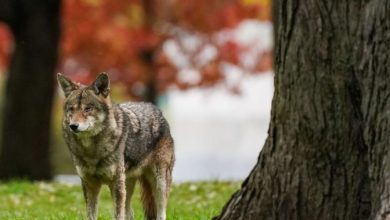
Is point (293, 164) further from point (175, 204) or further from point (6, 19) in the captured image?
point (6, 19)

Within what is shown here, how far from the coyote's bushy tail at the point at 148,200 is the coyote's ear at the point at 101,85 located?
4.12 ft

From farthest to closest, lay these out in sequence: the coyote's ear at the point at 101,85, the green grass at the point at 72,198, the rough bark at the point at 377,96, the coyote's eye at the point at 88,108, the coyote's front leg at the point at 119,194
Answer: the green grass at the point at 72,198 < the coyote's front leg at the point at 119,194 < the coyote's ear at the point at 101,85 < the coyote's eye at the point at 88,108 < the rough bark at the point at 377,96

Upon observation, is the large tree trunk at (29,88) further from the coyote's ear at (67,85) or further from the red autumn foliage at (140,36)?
the coyote's ear at (67,85)

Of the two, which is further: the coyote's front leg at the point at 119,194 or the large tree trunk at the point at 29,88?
the large tree trunk at the point at 29,88

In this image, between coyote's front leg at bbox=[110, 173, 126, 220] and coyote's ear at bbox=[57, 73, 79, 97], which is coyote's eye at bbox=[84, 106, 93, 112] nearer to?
coyote's ear at bbox=[57, 73, 79, 97]

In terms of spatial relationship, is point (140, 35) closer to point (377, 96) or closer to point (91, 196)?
point (91, 196)

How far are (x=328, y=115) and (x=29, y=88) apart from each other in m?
12.6

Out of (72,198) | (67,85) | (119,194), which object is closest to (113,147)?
(119,194)

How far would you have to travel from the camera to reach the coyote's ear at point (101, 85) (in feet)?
28.4

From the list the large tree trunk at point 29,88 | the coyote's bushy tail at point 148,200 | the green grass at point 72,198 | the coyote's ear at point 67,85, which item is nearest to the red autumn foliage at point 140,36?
the large tree trunk at point 29,88

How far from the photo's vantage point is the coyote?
859cm

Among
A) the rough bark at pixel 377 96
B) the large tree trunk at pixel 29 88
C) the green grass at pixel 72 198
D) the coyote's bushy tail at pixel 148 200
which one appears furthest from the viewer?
the large tree trunk at pixel 29 88

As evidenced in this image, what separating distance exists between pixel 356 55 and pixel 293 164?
0.96m

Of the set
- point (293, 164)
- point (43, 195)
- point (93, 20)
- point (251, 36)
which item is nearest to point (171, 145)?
point (293, 164)
